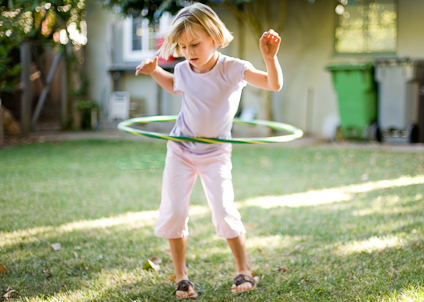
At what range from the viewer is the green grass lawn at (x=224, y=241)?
266cm

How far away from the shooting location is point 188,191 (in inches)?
107

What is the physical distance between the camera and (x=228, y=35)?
2.69 metres

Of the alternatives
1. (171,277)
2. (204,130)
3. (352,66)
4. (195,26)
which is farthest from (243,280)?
(352,66)

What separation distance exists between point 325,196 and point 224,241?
1.88m

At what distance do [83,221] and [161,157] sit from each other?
4074 millimetres

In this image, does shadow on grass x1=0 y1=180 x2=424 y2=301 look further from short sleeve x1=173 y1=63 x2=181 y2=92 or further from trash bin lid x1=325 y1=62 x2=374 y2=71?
trash bin lid x1=325 y1=62 x2=374 y2=71

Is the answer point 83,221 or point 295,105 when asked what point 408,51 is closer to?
point 295,105

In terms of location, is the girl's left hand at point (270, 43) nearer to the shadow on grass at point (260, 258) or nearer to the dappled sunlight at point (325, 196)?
the shadow on grass at point (260, 258)

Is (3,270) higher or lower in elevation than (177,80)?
lower

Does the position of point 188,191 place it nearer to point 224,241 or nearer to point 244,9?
point 224,241

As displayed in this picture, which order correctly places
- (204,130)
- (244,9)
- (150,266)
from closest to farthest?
(204,130) → (150,266) → (244,9)

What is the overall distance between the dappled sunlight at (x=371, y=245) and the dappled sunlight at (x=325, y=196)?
4.42 feet

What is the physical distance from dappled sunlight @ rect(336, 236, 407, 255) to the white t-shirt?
1134 mm

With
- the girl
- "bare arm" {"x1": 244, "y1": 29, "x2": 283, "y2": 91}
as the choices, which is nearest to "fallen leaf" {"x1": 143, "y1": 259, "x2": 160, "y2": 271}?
the girl
